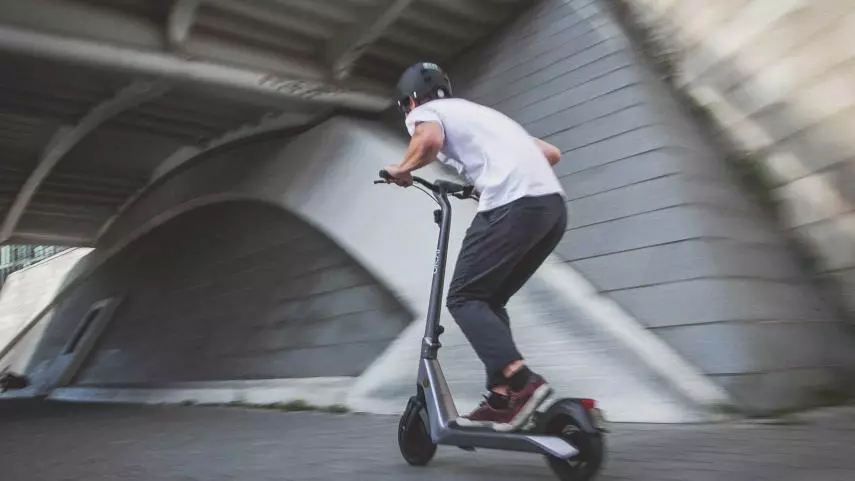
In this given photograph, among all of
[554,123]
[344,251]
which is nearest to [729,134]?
[554,123]

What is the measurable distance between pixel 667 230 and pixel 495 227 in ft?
9.02

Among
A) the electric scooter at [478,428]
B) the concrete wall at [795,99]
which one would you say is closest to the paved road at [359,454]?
the electric scooter at [478,428]

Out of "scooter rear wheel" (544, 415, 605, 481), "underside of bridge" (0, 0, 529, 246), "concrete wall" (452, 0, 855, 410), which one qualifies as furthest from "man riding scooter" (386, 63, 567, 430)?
"underside of bridge" (0, 0, 529, 246)

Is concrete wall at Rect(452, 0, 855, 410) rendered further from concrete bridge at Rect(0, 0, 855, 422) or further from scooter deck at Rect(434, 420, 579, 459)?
scooter deck at Rect(434, 420, 579, 459)

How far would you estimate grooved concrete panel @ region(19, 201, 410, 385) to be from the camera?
26.1 feet

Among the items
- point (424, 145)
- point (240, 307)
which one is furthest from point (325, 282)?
point (424, 145)

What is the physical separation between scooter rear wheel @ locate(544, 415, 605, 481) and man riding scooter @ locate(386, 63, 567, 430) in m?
0.12

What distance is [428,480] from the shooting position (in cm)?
312

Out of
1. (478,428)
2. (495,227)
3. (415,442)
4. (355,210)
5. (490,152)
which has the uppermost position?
(355,210)

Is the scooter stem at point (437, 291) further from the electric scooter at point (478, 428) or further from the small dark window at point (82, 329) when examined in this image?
the small dark window at point (82, 329)

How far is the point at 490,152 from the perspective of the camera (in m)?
3.12

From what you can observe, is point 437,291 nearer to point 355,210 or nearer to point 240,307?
point 355,210

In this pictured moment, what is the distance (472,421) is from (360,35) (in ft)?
20.8

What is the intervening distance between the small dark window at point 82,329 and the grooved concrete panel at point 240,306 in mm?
821
